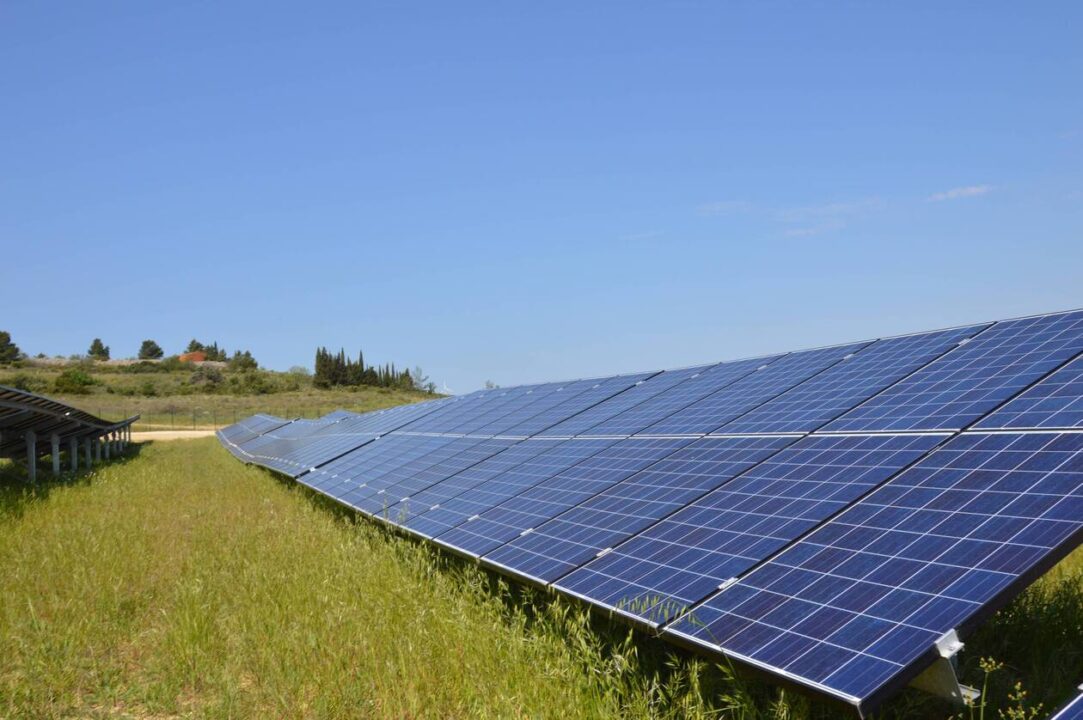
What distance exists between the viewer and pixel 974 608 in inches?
169

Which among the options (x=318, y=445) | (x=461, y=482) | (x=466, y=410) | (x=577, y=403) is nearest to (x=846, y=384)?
(x=461, y=482)

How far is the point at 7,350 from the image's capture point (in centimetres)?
12975

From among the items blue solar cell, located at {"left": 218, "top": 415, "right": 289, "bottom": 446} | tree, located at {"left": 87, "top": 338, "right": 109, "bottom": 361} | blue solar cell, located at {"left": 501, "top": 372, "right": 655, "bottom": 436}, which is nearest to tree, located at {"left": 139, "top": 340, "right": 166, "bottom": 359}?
tree, located at {"left": 87, "top": 338, "right": 109, "bottom": 361}

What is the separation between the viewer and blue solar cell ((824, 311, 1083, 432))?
7.73m

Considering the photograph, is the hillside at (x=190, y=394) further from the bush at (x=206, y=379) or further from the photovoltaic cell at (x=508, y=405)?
the photovoltaic cell at (x=508, y=405)

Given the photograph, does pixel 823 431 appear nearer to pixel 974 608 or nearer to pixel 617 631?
pixel 617 631

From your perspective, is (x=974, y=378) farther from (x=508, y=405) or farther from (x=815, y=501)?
(x=508, y=405)

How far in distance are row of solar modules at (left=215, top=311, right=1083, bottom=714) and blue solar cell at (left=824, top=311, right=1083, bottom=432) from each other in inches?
1.3

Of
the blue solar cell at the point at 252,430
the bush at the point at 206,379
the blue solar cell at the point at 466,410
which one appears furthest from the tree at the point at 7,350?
the blue solar cell at the point at 466,410

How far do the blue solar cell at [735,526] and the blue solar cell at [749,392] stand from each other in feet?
9.04

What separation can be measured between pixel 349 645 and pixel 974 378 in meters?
6.56

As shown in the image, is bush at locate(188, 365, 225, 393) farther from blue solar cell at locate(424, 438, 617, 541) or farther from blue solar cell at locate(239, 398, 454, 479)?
blue solar cell at locate(424, 438, 617, 541)

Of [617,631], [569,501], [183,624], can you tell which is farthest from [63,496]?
[617,631]

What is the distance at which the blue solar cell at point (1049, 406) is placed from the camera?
255 inches
